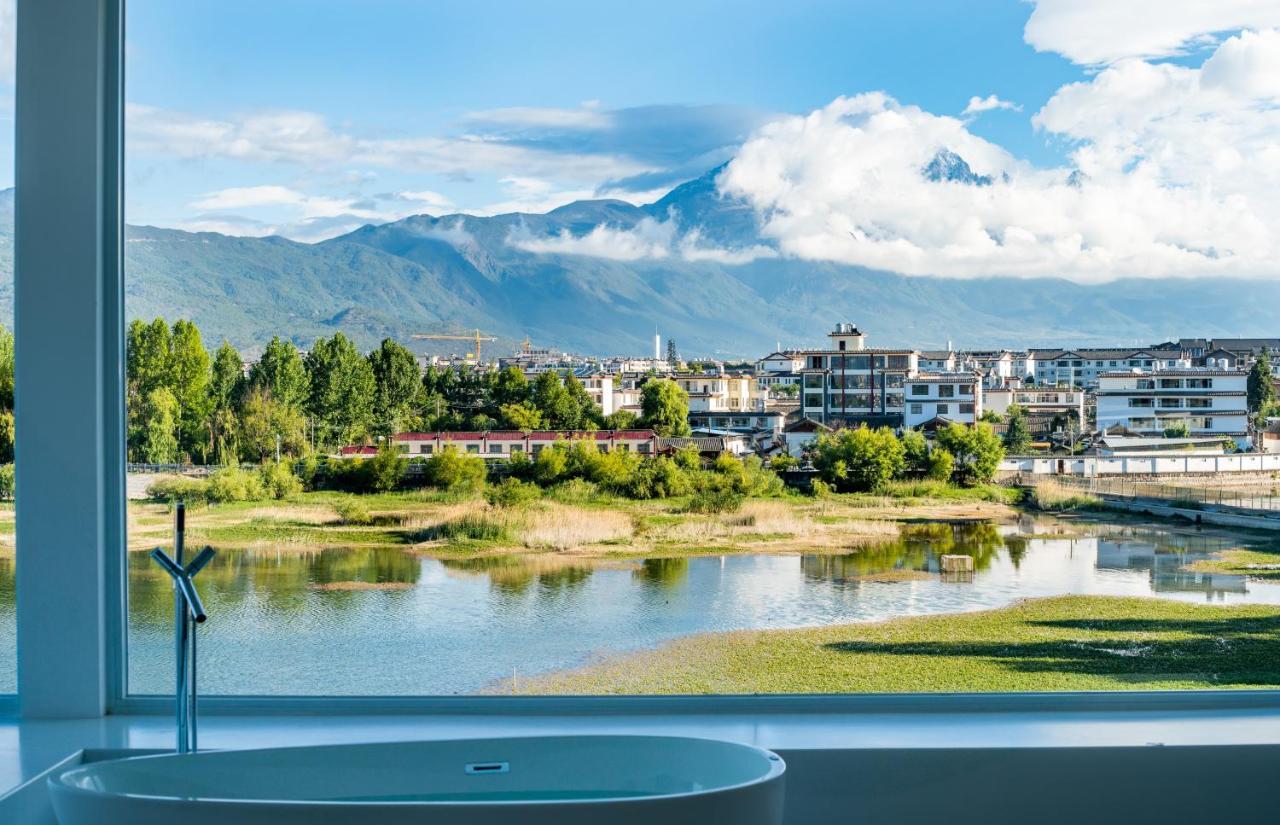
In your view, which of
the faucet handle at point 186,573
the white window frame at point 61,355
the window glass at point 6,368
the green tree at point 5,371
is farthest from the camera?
the green tree at point 5,371

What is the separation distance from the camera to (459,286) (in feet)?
12.0

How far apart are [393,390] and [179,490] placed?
2.12 ft

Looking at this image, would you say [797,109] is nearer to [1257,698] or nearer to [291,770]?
[1257,698]

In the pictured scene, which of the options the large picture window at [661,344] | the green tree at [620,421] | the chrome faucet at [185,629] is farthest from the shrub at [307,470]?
the chrome faucet at [185,629]

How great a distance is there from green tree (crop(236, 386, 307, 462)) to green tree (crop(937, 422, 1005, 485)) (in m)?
1.90

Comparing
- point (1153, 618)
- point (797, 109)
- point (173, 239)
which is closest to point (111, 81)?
point (173, 239)

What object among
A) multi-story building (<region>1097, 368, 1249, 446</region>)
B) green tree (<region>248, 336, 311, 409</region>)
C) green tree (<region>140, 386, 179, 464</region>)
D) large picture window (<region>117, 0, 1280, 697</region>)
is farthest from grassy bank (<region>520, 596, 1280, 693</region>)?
green tree (<region>140, 386, 179, 464</region>)

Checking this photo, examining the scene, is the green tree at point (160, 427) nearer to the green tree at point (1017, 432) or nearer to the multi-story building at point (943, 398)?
the multi-story building at point (943, 398)

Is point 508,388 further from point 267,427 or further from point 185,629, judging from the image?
point 185,629

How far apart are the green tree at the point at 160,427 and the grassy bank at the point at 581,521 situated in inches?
7.7

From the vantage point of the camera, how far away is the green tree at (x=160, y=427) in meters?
3.19

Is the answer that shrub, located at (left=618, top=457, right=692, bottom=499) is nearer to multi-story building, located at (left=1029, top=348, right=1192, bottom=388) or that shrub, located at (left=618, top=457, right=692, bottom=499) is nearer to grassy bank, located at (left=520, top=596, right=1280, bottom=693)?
grassy bank, located at (left=520, top=596, right=1280, bottom=693)

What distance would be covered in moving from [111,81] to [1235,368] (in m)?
3.16

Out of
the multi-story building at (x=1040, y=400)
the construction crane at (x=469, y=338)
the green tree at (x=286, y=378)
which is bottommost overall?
the multi-story building at (x=1040, y=400)
